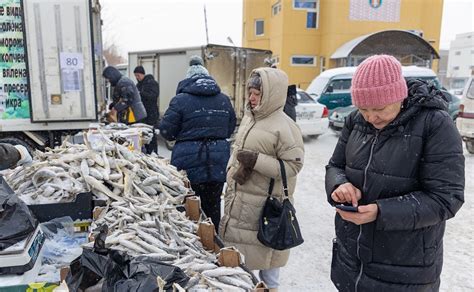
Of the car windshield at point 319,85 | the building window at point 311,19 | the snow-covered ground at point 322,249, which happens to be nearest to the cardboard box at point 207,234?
the snow-covered ground at point 322,249

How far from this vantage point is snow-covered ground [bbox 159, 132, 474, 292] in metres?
4.09

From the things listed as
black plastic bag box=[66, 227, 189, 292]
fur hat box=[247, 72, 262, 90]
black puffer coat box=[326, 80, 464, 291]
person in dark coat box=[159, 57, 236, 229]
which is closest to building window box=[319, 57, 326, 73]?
person in dark coat box=[159, 57, 236, 229]

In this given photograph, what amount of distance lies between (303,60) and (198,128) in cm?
2503

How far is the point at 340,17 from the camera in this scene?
84.5ft

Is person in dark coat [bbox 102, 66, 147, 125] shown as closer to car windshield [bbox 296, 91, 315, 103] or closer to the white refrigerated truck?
the white refrigerated truck

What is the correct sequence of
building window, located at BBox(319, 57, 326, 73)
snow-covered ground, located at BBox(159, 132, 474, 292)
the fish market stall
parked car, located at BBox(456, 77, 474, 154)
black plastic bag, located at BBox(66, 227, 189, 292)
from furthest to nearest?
building window, located at BBox(319, 57, 326, 73)
parked car, located at BBox(456, 77, 474, 154)
snow-covered ground, located at BBox(159, 132, 474, 292)
the fish market stall
black plastic bag, located at BBox(66, 227, 189, 292)

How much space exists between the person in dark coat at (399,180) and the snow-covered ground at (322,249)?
206cm

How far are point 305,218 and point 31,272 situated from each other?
443 cm

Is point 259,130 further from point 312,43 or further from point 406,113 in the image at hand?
point 312,43

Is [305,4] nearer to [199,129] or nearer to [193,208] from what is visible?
[199,129]

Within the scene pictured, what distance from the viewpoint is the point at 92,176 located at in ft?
9.88

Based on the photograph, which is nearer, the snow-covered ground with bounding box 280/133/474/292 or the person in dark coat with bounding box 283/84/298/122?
the snow-covered ground with bounding box 280/133/474/292

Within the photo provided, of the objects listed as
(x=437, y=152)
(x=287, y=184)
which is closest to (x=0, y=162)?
(x=287, y=184)

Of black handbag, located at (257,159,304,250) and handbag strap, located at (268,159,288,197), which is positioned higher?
handbag strap, located at (268,159,288,197)
